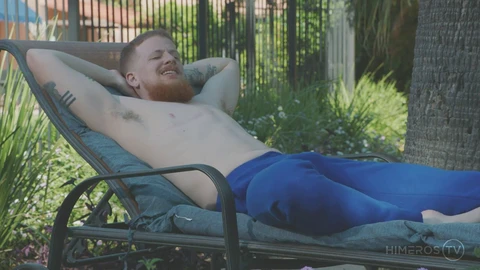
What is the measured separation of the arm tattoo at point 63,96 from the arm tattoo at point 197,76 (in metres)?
0.79

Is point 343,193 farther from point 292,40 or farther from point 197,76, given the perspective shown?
point 292,40

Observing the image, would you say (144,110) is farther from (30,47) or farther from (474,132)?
(474,132)

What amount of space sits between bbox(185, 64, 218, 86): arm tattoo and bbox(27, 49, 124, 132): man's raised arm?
25.6 inches

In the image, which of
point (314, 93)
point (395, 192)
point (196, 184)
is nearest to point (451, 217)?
point (395, 192)

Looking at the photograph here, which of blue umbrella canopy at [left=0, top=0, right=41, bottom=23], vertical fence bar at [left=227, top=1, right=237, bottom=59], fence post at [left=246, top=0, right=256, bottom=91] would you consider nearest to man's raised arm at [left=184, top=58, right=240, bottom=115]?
blue umbrella canopy at [left=0, top=0, right=41, bottom=23]

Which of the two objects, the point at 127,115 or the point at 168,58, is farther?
the point at 168,58

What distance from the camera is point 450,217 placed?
9.69 feet

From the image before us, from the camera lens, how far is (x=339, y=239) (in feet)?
9.00

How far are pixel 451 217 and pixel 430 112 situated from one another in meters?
1.24

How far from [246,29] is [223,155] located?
5.73m

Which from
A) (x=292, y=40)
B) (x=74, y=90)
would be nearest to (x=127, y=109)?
(x=74, y=90)

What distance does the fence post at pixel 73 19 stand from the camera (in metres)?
6.93

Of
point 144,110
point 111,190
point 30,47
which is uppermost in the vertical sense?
point 30,47

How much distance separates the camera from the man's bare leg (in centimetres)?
292
